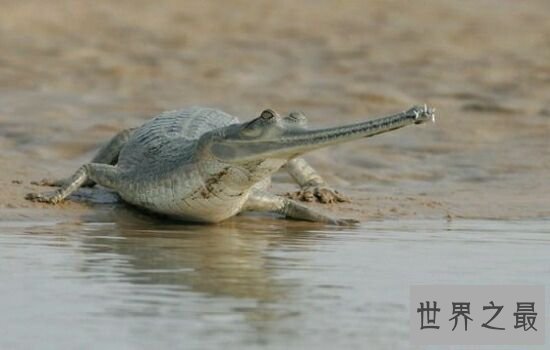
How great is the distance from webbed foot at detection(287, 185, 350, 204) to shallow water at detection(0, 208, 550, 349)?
2.18ft

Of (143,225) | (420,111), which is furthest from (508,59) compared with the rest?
(420,111)

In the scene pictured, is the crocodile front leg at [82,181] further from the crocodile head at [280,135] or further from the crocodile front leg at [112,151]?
the crocodile head at [280,135]

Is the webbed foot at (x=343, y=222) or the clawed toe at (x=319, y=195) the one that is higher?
the clawed toe at (x=319, y=195)

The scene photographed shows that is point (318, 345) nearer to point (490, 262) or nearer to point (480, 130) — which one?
point (490, 262)

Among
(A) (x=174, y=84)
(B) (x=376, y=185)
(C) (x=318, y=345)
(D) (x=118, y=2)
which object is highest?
(D) (x=118, y=2)

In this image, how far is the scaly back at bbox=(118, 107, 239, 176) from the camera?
832 cm

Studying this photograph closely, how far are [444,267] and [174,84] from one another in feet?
25.6

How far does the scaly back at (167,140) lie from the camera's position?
8320mm

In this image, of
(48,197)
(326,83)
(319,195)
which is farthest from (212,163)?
(326,83)

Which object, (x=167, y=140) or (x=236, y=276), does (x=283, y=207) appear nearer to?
(x=167, y=140)

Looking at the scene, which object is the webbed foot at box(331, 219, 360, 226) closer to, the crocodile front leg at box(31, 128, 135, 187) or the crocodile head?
the crocodile head

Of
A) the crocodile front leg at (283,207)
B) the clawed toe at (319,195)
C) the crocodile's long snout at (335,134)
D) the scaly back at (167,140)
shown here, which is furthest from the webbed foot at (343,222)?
the crocodile's long snout at (335,134)

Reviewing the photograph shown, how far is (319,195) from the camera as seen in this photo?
9.23m

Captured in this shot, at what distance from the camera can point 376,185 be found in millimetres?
10555
